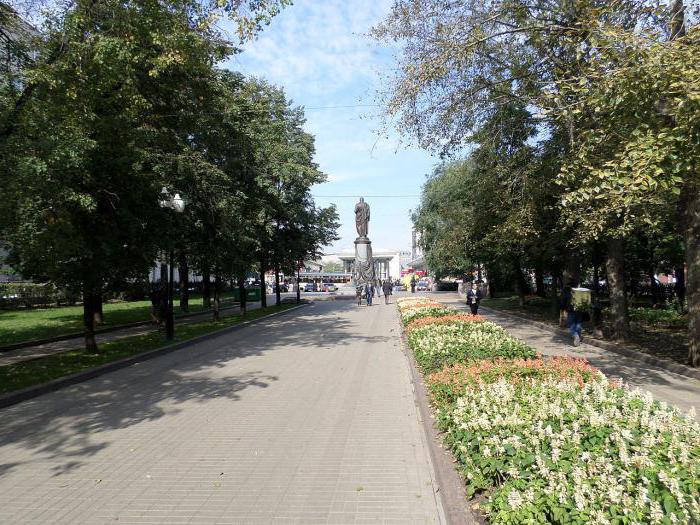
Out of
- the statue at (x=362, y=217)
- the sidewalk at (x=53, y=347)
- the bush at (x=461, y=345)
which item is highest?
the statue at (x=362, y=217)

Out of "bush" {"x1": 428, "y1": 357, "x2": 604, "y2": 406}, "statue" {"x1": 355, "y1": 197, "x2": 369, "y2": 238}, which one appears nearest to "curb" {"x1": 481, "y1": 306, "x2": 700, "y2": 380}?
"bush" {"x1": 428, "y1": 357, "x2": 604, "y2": 406}

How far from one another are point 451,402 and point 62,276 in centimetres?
1001

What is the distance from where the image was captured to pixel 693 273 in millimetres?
9977

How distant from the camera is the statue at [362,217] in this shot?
1357 inches

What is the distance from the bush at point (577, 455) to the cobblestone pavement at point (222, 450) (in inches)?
25.1

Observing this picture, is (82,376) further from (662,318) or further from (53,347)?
(662,318)

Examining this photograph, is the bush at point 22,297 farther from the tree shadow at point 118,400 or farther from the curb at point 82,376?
the tree shadow at point 118,400

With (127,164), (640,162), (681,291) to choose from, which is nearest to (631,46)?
(640,162)

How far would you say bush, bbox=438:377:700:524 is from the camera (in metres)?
3.14

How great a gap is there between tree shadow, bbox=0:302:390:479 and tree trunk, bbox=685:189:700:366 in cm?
812

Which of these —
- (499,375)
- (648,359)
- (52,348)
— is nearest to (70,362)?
(52,348)

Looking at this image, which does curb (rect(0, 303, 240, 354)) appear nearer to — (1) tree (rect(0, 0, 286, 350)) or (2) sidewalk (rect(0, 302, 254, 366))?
(2) sidewalk (rect(0, 302, 254, 366))

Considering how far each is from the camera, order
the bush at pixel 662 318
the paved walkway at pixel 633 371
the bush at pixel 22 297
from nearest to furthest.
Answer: the paved walkway at pixel 633 371
the bush at pixel 662 318
the bush at pixel 22 297

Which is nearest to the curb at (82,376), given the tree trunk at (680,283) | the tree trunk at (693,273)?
the tree trunk at (693,273)
